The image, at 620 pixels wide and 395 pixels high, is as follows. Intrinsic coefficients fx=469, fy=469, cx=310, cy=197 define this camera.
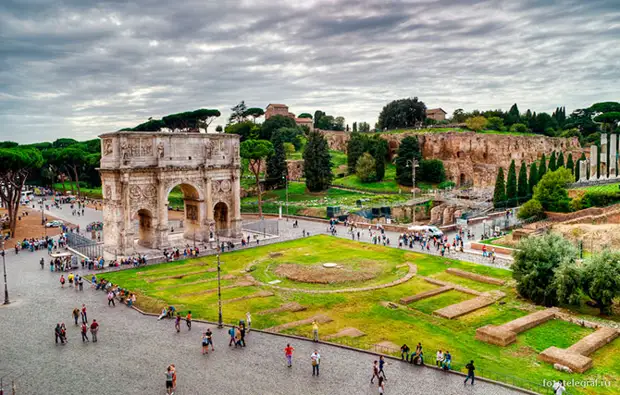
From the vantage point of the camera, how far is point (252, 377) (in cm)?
1745

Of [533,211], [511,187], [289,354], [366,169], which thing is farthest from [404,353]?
[366,169]

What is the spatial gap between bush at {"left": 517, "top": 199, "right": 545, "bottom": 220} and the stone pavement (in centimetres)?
2931

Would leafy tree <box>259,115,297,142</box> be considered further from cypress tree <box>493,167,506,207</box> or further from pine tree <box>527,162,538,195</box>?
pine tree <box>527,162,538,195</box>

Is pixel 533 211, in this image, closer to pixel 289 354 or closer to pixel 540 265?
pixel 540 265

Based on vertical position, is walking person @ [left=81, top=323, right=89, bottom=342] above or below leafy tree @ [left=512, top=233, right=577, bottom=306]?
below

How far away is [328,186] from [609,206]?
3894cm

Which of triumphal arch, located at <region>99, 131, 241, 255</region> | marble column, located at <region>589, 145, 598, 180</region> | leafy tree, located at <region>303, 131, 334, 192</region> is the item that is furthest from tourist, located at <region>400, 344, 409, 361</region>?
marble column, located at <region>589, 145, 598, 180</region>

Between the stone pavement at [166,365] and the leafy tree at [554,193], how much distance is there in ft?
102

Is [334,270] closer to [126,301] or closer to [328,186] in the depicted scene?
[126,301]

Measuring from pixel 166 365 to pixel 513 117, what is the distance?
352 ft

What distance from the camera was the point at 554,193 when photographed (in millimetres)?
45125

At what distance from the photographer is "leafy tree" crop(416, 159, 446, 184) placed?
75375 millimetres

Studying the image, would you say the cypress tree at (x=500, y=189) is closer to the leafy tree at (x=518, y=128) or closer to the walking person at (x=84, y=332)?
the walking person at (x=84, y=332)

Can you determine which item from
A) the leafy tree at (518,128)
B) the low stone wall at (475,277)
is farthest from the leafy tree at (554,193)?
the leafy tree at (518,128)
